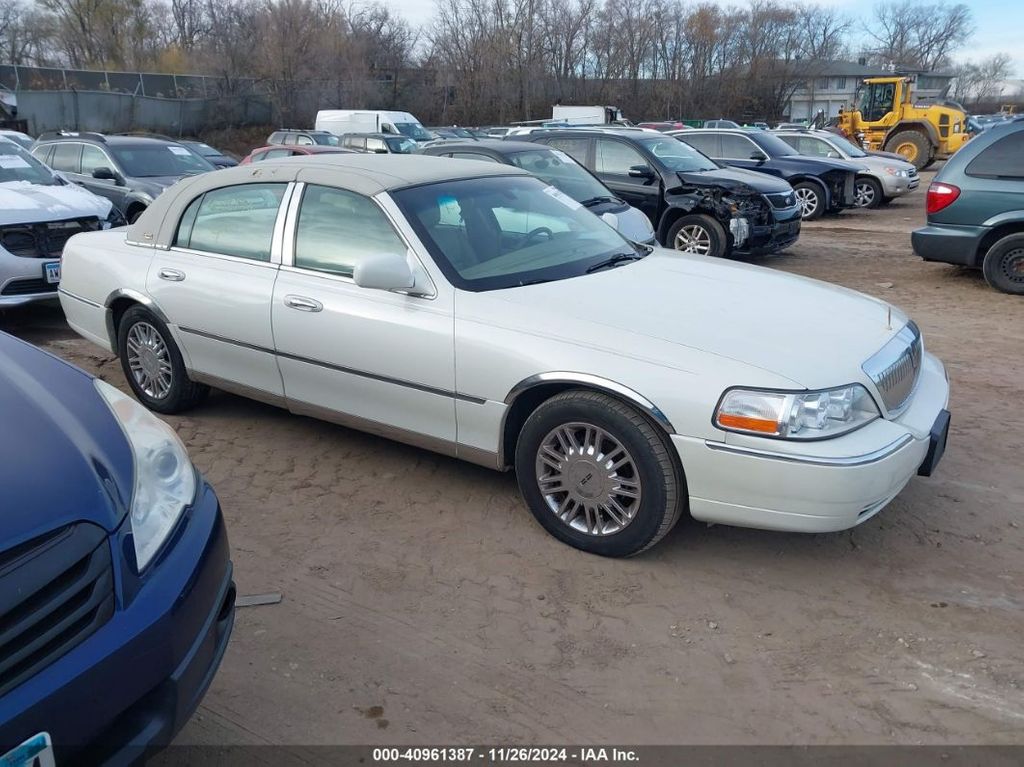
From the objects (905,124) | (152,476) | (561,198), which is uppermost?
(905,124)

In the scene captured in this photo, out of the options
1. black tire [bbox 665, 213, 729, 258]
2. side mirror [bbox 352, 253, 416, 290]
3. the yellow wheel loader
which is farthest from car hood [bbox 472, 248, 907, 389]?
the yellow wheel loader

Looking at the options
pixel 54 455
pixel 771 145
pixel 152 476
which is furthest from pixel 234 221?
pixel 771 145

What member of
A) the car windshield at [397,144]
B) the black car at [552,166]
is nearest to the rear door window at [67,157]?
the black car at [552,166]

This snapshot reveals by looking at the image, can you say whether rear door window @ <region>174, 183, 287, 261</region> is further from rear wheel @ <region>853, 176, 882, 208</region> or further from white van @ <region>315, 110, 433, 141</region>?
white van @ <region>315, 110, 433, 141</region>

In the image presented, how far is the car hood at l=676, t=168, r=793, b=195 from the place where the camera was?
1016 centimetres

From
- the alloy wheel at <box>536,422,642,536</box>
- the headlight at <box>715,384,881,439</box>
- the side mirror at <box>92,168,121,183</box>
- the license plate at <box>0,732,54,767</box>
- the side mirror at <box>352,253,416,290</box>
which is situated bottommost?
the alloy wheel at <box>536,422,642,536</box>

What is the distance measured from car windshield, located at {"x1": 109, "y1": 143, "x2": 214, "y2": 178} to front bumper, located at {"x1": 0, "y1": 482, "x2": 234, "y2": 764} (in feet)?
34.9

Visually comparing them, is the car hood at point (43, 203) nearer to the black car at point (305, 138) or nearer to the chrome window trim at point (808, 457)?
the chrome window trim at point (808, 457)

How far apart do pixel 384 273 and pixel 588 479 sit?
4.23ft

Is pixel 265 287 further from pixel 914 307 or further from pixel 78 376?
pixel 914 307

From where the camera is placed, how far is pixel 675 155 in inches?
429

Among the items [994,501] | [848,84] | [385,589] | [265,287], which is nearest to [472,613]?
[385,589]

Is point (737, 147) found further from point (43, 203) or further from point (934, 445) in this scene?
point (934, 445)

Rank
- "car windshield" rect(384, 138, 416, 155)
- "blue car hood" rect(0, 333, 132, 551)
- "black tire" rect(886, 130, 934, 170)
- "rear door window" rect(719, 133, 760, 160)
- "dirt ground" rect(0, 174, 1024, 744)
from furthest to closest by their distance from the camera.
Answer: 1. "black tire" rect(886, 130, 934, 170)
2. "car windshield" rect(384, 138, 416, 155)
3. "rear door window" rect(719, 133, 760, 160)
4. "dirt ground" rect(0, 174, 1024, 744)
5. "blue car hood" rect(0, 333, 132, 551)
